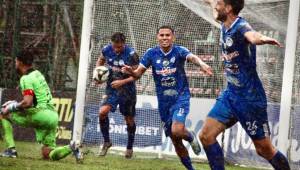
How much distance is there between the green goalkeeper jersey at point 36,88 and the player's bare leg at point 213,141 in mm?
3689

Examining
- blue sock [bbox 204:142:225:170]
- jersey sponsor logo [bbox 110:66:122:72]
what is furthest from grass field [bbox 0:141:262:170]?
blue sock [bbox 204:142:225:170]

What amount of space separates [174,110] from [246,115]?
2524 millimetres

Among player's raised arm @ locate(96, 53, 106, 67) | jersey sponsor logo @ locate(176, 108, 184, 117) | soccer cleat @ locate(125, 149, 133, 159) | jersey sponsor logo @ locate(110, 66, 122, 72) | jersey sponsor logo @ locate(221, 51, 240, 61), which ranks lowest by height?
soccer cleat @ locate(125, 149, 133, 159)

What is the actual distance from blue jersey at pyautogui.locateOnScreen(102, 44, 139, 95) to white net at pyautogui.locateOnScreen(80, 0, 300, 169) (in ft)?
2.03

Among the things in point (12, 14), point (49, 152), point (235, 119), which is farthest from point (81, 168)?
point (12, 14)

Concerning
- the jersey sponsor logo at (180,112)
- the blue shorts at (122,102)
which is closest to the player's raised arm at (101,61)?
the blue shorts at (122,102)

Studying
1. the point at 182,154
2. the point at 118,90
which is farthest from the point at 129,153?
the point at 182,154

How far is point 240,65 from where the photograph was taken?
7961 mm

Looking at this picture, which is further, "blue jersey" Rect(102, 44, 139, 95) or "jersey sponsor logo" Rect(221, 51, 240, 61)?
"blue jersey" Rect(102, 44, 139, 95)

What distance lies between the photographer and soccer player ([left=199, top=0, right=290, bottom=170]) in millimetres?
7863

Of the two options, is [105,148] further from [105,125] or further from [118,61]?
[118,61]

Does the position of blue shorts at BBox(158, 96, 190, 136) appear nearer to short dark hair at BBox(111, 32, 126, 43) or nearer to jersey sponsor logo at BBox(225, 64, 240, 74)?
jersey sponsor logo at BBox(225, 64, 240, 74)

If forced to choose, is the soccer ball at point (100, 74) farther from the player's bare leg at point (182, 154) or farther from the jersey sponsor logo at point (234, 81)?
the jersey sponsor logo at point (234, 81)

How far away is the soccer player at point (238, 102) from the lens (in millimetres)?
7863
